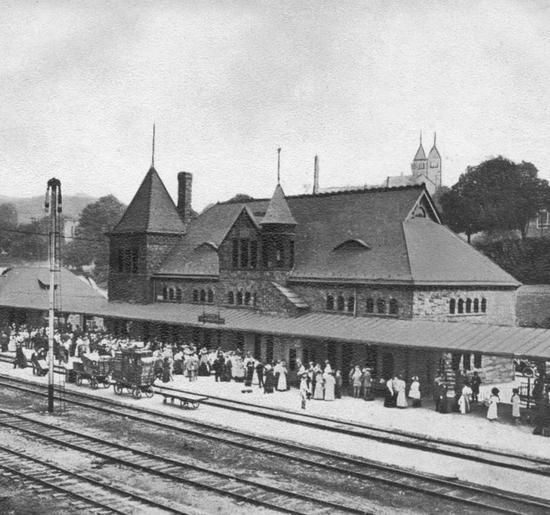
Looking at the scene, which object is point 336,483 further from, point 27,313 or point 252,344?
point 27,313

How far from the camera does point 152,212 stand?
5566cm

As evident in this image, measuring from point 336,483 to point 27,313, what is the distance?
51.0m

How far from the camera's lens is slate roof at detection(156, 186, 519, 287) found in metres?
38.2

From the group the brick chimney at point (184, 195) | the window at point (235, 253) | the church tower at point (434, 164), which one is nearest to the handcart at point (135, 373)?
the window at point (235, 253)

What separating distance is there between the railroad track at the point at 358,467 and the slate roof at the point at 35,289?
32900mm

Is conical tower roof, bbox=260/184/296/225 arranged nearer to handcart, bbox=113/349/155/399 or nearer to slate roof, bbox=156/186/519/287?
slate roof, bbox=156/186/519/287

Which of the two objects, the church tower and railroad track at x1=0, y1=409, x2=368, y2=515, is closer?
railroad track at x1=0, y1=409, x2=368, y2=515

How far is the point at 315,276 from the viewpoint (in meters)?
41.4

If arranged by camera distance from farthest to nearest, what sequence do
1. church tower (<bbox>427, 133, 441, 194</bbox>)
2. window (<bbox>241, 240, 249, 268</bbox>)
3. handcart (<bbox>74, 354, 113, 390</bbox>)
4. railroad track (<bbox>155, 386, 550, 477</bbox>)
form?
church tower (<bbox>427, 133, 441, 194</bbox>)
window (<bbox>241, 240, 249, 268</bbox>)
handcart (<bbox>74, 354, 113, 390</bbox>)
railroad track (<bbox>155, 386, 550, 477</bbox>)

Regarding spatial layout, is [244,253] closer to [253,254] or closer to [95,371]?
[253,254]

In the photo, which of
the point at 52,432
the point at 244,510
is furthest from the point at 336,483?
the point at 52,432

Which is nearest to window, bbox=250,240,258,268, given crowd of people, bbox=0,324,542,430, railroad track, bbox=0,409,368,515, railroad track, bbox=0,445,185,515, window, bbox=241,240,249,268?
window, bbox=241,240,249,268

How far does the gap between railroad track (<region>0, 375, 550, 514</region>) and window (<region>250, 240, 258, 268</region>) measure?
16.7 m

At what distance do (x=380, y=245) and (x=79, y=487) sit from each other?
83.5 feet
